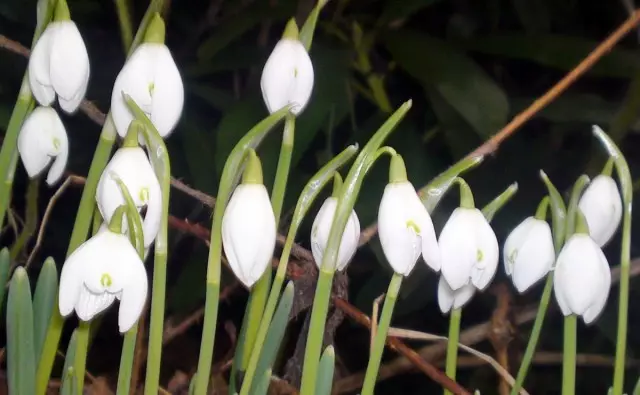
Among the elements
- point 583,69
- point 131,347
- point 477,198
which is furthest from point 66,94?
point 477,198

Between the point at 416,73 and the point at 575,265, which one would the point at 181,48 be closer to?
the point at 416,73

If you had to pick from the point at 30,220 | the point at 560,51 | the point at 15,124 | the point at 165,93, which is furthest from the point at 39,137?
the point at 560,51

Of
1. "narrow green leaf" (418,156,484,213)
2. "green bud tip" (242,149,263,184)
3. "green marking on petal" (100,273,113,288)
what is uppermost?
"narrow green leaf" (418,156,484,213)

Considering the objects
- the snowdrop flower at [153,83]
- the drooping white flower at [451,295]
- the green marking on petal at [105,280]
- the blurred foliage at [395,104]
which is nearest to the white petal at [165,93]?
the snowdrop flower at [153,83]

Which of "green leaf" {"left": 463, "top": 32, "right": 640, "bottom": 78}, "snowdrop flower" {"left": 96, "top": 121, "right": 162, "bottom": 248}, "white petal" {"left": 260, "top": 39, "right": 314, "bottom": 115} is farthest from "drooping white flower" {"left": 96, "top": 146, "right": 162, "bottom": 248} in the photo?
"green leaf" {"left": 463, "top": 32, "right": 640, "bottom": 78}

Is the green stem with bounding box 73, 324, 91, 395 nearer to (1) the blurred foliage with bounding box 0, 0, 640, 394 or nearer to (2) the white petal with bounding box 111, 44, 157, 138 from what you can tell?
(2) the white petal with bounding box 111, 44, 157, 138

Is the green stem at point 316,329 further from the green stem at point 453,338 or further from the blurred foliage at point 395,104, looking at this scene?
the blurred foliage at point 395,104
